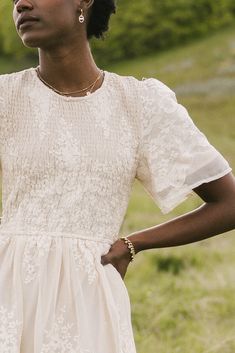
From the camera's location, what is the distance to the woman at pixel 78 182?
2.70 m

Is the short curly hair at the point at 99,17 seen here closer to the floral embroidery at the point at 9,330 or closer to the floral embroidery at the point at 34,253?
the floral embroidery at the point at 34,253

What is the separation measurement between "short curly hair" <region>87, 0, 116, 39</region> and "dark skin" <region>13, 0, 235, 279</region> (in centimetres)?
6

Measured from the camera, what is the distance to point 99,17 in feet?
10.1

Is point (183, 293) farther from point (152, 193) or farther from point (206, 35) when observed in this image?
point (206, 35)

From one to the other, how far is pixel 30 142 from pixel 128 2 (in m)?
30.5

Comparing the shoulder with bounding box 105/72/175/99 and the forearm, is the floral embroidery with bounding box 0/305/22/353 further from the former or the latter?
the shoulder with bounding box 105/72/175/99

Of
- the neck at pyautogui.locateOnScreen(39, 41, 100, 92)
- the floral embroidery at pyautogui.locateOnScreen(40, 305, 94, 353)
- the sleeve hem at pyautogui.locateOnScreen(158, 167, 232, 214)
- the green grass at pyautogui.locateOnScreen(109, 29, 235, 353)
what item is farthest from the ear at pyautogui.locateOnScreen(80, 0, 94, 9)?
the green grass at pyautogui.locateOnScreen(109, 29, 235, 353)


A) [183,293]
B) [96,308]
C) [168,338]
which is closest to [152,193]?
[96,308]

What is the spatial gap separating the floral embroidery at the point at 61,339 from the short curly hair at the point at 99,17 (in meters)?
0.87

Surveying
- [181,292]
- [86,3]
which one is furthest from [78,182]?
[181,292]

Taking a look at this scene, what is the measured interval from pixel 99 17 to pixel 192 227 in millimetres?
687

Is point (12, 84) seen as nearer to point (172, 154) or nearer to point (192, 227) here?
point (172, 154)

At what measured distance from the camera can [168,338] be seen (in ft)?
20.2

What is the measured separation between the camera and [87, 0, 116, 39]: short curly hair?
3047mm
